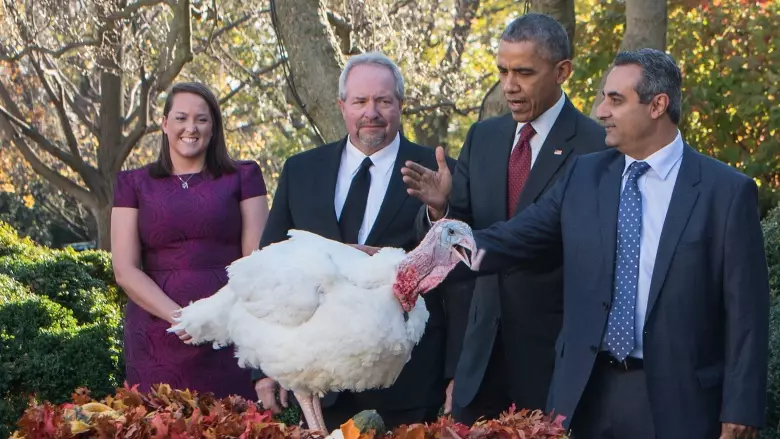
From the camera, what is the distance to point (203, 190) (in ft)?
18.1

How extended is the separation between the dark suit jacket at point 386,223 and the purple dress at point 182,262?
0.73m

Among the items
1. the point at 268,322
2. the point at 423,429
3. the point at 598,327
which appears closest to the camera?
the point at 423,429

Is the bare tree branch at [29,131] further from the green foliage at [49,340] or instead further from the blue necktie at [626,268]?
the blue necktie at [626,268]

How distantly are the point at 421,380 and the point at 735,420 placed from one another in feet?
4.29

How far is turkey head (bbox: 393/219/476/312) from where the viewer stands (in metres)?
3.65

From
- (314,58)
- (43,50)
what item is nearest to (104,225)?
(43,50)

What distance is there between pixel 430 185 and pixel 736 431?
1435mm

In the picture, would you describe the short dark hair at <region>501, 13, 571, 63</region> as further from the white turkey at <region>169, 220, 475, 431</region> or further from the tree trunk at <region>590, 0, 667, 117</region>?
the tree trunk at <region>590, 0, 667, 117</region>

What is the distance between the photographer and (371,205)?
464cm

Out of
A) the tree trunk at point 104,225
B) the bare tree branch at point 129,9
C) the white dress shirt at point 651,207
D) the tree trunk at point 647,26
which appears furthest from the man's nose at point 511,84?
the tree trunk at point 104,225

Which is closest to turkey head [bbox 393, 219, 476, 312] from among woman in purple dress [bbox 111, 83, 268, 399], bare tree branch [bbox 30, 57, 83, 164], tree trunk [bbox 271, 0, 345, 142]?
woman in purple dress [bbox 111, 83, 268, 399]

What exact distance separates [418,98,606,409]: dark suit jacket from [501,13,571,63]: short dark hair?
9.5 inches

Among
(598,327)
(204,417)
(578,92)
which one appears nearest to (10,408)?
(204,417)

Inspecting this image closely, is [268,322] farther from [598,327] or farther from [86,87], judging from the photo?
[86,87]
